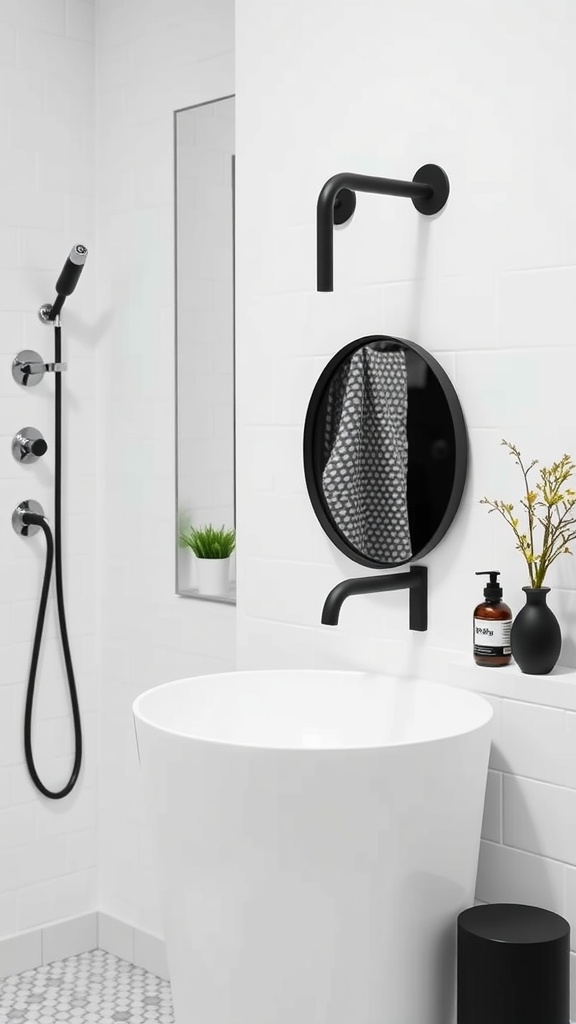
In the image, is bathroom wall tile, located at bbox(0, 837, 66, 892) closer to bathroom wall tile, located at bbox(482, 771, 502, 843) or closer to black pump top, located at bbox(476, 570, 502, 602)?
bathroom wall tile, located at bbox(482, 771, 502, 843)

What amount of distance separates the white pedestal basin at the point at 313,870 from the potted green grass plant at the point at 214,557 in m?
1.02

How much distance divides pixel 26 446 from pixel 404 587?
4.10 ft

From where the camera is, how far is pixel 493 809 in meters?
1.59

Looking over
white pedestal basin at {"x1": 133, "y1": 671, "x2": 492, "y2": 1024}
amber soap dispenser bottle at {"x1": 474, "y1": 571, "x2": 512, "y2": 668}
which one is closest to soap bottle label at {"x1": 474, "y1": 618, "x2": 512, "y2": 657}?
amber soap dispenser bottle at {"x1": 474, "y1": 571, "x2": 512, "y2": 668}

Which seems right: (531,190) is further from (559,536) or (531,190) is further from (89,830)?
(89,830)

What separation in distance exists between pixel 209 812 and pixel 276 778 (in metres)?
0.10

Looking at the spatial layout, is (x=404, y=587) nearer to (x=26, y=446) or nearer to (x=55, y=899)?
(x=26, y=446)

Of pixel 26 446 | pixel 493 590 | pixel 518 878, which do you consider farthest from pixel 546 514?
pixel 26 446

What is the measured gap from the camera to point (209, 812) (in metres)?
1.35

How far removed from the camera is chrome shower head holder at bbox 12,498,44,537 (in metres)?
2.61

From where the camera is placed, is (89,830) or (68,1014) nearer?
(68,1014)

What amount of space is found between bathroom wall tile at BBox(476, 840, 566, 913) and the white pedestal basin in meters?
0.11

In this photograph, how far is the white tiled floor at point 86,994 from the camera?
96.0 inches

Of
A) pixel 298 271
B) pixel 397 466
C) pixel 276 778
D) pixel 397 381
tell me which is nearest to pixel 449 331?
pixel 397 381
